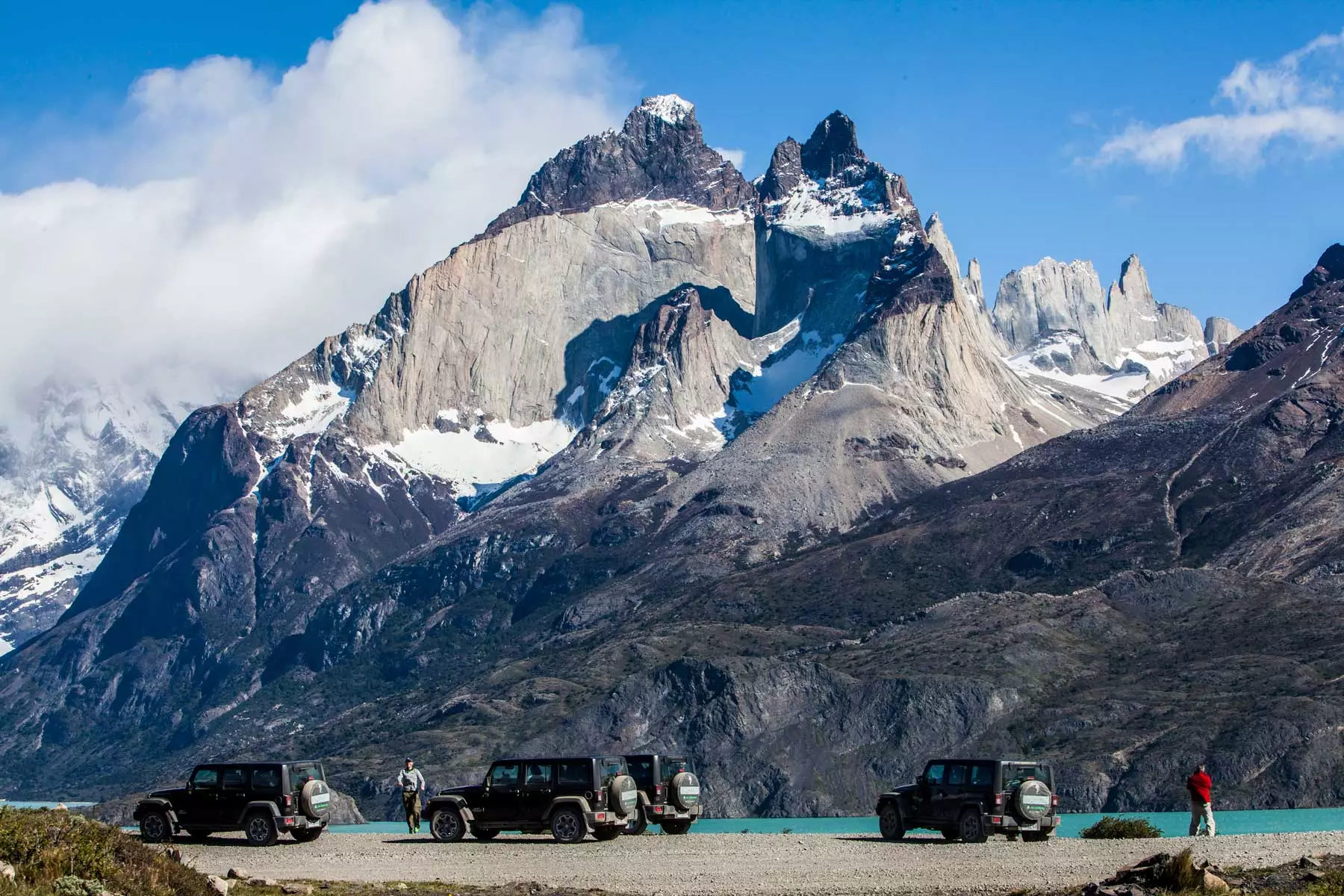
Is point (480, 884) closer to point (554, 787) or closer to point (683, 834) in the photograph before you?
point (554, 787)

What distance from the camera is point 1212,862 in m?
47.1

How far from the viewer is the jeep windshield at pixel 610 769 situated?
58781 millimetres

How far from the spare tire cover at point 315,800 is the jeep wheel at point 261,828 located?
1206mm

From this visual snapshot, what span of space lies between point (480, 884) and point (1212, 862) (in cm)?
1969

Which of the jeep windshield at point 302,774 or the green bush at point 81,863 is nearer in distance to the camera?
the green bush at point 81,863

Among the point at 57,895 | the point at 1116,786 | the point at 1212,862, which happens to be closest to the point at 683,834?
the point at 1212,862

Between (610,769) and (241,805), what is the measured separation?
12240 mm

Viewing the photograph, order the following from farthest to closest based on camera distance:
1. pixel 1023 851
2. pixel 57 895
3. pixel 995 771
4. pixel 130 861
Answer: pixel 995 771 → pixel 1023 851 → pixel 130 861 → pixel 57 895

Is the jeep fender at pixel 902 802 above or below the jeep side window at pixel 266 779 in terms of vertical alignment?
below

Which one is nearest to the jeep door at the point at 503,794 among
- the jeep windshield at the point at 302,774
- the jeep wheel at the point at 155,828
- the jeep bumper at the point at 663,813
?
the jeep bumper at the point at 663,813

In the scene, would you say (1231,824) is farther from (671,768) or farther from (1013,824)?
(1013,824)

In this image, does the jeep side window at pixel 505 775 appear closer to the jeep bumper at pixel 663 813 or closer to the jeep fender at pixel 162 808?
the jeep bumper at pixel 663 813

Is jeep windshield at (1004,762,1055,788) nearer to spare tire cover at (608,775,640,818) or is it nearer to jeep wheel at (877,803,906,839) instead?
jeep wheel at (877,803,906,839)

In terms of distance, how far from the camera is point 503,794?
59.0 meters
